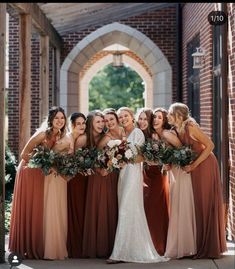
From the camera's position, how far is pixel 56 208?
7453mm

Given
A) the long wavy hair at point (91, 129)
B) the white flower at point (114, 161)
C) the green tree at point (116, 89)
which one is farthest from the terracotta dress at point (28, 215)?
the green tree at point (116, 89)

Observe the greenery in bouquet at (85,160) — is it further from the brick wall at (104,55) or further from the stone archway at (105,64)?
the stone archway at (105,64)

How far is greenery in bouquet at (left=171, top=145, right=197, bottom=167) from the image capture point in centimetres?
733

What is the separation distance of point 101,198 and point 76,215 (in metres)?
0.38

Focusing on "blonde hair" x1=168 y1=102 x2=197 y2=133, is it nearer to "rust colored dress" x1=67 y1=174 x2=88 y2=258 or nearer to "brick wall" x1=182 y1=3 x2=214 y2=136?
"rust colored dress" x1=67 y1=174 x2=88 y2=258

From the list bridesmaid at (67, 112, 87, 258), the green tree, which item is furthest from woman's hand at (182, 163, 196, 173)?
the green tree

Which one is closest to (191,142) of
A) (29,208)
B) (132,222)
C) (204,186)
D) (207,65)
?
(204,186)

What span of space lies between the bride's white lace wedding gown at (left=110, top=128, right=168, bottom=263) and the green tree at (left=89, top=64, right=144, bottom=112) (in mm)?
38448

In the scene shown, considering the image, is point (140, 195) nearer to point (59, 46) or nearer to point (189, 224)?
point (189, 224)

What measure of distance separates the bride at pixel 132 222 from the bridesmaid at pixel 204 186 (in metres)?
0.47

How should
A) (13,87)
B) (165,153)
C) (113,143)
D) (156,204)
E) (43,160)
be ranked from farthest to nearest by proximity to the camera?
1. (13,87)
2. (156,204)
3. (165,153)
4. (43,160)
5. (113,143)

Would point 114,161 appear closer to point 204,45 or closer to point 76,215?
point 76,215

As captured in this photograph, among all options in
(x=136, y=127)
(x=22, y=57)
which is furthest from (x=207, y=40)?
(x=136, y=127)

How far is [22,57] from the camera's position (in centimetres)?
1023
